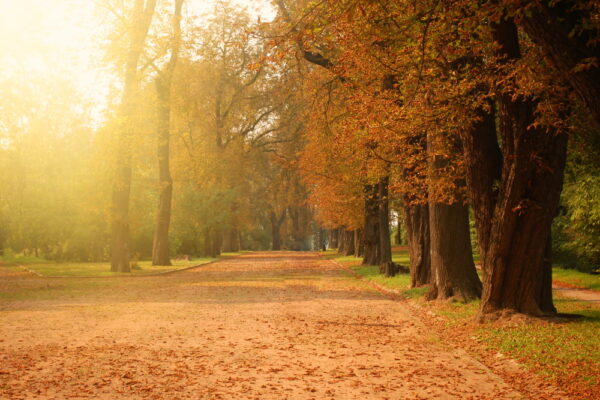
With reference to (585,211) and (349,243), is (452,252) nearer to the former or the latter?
(585,211)

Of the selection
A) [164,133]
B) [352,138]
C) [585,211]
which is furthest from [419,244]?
[164,133]

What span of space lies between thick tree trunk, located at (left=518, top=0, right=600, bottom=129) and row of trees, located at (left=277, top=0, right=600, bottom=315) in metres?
0.01

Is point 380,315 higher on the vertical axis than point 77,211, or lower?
lower

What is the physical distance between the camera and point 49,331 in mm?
11359

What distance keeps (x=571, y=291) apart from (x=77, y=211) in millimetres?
30389

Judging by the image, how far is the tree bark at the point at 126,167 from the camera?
2909 cm

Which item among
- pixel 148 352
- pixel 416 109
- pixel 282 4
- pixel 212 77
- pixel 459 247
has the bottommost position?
pixel 148 352

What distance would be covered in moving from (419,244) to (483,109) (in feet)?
25.5

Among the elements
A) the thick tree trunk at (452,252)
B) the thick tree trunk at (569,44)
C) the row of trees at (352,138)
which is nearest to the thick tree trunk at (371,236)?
the row of trees at (352,138)

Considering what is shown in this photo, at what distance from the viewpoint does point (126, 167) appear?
29312 millimetres

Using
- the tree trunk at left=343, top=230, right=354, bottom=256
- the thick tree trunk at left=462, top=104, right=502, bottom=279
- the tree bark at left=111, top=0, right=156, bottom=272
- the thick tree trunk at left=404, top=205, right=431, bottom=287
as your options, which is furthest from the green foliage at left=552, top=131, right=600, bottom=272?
the tree trunk at left=343, top=230, right=354, bottom=256

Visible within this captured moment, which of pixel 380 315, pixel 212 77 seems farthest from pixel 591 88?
pixel 212 77

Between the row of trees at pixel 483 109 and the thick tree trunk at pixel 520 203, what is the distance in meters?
0.02

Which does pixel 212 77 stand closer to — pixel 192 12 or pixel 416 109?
pixel 192 12
